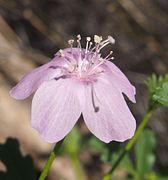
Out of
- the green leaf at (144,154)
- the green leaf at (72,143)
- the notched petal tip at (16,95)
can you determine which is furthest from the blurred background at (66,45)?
the notched petal tip at (16,95)

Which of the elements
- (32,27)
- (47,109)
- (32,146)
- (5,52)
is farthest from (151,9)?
(47,109)

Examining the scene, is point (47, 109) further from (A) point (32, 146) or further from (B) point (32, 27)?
(B) point (32, 27)

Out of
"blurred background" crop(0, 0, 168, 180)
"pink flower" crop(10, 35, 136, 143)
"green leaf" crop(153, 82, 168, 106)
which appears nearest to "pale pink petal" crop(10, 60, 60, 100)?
"pink flower" crop(10, 35, 136, 143)

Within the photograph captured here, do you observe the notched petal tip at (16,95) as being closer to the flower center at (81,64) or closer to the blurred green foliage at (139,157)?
the flower center at (81,64)

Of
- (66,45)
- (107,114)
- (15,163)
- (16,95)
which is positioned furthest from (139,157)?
(66,45)

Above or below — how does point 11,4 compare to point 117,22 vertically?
above

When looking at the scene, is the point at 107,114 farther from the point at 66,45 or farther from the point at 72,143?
the point at 66,45
